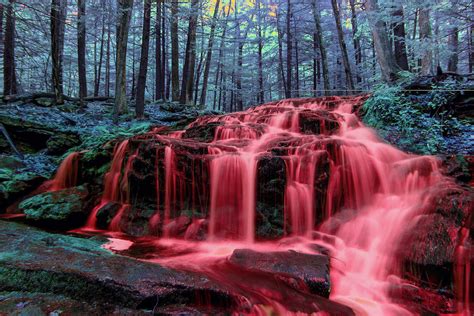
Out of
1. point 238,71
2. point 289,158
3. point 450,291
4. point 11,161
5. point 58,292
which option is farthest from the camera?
point 238,71

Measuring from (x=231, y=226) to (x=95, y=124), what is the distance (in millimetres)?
8507

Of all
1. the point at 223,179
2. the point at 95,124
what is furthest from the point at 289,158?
the point at 95,124

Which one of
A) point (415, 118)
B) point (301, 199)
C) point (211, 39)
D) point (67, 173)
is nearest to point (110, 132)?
point (67, 173)

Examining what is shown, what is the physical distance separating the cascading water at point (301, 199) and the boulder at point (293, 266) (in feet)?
1.02

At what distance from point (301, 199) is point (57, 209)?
191 inches

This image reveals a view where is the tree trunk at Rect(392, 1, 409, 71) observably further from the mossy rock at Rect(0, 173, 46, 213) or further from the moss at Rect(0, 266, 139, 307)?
the mossy rock at Rect(0, 173, 46, 213)

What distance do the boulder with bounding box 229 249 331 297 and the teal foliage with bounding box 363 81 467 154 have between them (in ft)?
16.1

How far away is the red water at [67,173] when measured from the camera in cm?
780

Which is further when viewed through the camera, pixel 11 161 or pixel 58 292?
pixel 11 161

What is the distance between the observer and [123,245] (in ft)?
15.9

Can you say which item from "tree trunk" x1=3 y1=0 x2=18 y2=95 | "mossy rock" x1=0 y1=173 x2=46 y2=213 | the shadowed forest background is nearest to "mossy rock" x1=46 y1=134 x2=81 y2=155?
"mossy rock" x1=0 y1=173 x2=46 y2=213

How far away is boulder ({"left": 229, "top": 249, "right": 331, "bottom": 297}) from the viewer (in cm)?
335

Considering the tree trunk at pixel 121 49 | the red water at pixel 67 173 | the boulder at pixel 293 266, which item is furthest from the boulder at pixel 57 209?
the tree trunk at pixel 121 49

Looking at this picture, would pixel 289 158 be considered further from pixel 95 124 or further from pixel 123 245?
pixel 95 124
